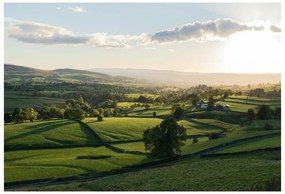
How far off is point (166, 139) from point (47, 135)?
3597cm

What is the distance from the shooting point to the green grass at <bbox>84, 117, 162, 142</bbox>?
100294 mm

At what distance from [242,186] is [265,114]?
89751 millimetres

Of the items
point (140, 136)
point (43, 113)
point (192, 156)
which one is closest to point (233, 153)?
point (192, 156)

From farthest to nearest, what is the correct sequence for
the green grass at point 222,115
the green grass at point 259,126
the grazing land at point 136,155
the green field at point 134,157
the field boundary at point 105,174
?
the green grass at point 222,115 → the green grass at point 259,126 → the field boundary at point 105,174 → the grazing land at point 136,155 → the green field at point 134,157

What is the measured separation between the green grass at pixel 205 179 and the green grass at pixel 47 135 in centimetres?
4271

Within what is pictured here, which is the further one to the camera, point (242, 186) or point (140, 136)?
point (140, 136)

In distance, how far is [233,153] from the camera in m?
67.0

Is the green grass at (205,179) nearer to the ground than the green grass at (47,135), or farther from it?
farther from it

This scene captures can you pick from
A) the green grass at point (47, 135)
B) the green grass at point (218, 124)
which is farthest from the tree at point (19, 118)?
the green grass at point (218, 124)

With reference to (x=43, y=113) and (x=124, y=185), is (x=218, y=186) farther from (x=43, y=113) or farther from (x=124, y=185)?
(x=43, y=113)

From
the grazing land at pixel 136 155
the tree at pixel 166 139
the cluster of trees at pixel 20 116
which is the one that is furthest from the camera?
the cluster of trees at pixel 20 116

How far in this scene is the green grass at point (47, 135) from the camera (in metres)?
88.9

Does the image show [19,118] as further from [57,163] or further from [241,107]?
[241,107]

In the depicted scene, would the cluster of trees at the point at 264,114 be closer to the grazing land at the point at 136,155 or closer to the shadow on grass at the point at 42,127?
the grazing land at the point at 136,155
